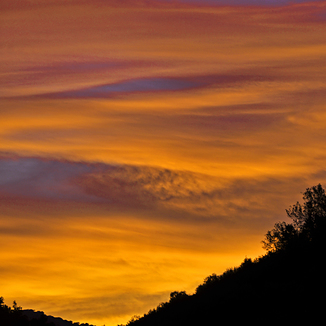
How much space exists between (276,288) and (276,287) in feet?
0.38

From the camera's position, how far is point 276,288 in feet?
99.9

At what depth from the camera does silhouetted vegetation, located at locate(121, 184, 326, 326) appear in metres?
27.1

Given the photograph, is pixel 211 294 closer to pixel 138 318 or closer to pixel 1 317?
pixel 138 318

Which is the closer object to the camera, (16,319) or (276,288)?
(276,288)

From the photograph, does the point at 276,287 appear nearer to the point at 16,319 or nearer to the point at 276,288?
the point at 276,288

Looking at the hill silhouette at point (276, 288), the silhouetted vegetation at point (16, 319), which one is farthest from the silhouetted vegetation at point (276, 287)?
the silhouetted vegetation at point (16, 319)

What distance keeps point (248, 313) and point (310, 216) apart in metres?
11.7

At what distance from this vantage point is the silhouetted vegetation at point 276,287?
27.1 metres

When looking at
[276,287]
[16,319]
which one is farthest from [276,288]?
[16,319]

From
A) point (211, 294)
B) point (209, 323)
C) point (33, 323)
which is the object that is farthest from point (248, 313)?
point (33, 323)

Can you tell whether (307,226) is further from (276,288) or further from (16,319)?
(16,319)

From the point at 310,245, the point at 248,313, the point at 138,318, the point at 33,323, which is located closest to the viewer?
the point at 248,313

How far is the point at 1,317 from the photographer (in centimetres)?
7144

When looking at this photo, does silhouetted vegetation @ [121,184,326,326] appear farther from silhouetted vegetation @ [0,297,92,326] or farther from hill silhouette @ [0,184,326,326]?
silhouetted vegetation @ [0,297,92,326]
